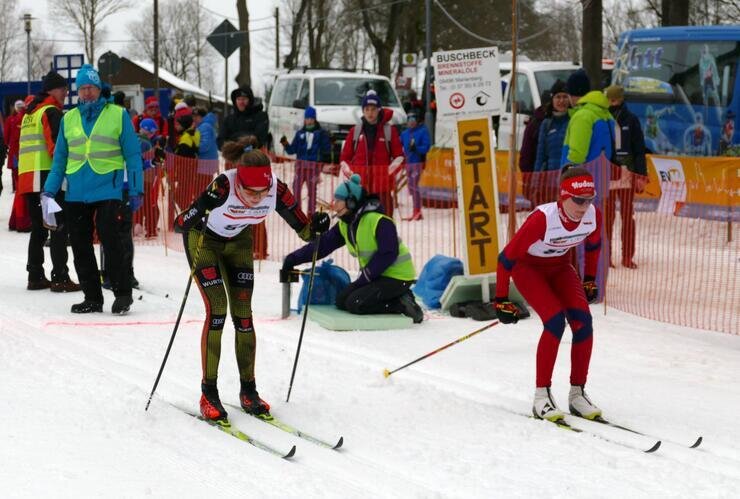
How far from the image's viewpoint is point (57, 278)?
34.8ft

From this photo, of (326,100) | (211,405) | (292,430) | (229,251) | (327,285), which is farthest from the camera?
(326,100)

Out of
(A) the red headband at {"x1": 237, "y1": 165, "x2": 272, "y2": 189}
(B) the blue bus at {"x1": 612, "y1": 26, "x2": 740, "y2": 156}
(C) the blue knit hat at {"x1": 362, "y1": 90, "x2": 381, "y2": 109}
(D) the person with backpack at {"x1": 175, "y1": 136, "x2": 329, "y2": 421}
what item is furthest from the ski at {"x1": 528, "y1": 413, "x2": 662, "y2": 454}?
(B) the blue bus at {"x1": 612, "y1": 26, "x2": 740, "y2": 156}

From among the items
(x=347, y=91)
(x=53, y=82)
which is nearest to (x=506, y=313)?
(x=53, y=82)

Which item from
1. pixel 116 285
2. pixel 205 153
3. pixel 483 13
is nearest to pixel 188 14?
pixel 483 13

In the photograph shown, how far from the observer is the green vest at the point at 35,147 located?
10.5m

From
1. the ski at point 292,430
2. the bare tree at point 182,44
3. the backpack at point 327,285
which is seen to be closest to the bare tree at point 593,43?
the backpack at point 327,285

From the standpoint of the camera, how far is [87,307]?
9.55 metres

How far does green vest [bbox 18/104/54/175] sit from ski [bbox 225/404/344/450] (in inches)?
Answer: 187

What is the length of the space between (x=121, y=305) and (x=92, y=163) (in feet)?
4.12

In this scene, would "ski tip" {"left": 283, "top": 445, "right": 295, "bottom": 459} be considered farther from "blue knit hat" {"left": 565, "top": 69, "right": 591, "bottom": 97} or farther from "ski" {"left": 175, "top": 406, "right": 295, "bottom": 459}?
"blue knit hat" {"left": 565, "top": 69, "right": 591, "bottom": 97}

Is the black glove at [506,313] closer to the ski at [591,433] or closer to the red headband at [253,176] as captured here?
the ski at [591,433]

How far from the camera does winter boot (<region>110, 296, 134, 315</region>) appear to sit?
946cm

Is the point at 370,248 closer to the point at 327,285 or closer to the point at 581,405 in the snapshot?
the point at 327,285

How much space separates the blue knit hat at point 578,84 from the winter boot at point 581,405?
5.11 meters
